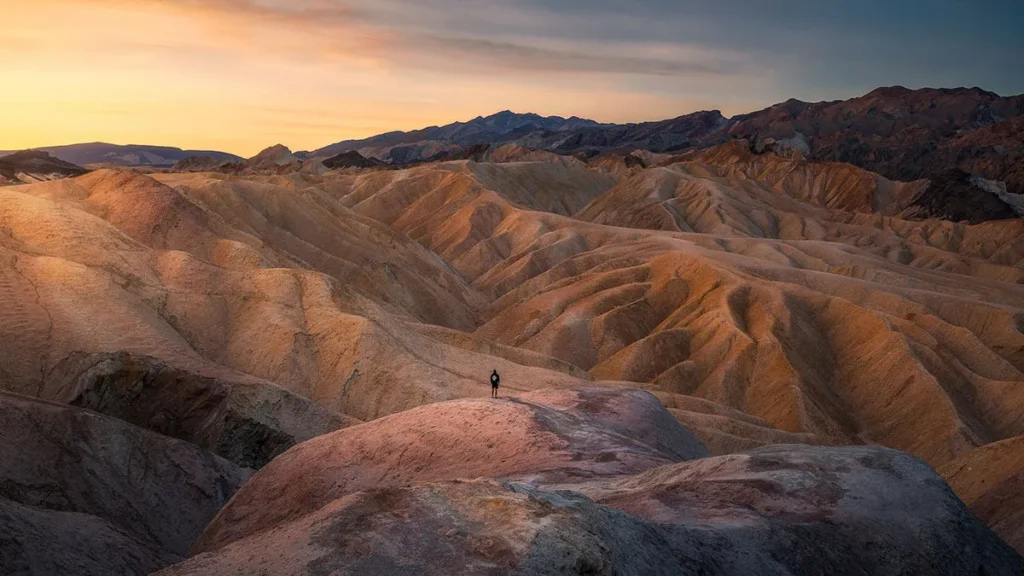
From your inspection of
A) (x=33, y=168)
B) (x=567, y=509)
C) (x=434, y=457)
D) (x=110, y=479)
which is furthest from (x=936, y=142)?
(x=567, y=509)

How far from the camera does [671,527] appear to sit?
11.8 metres

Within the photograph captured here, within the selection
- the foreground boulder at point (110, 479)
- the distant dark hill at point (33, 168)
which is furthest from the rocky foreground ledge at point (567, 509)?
the distant dark hill at point (33, 168)

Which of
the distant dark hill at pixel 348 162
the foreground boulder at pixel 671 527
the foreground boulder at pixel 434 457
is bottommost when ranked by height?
the foreground boulder at pixel 434 457

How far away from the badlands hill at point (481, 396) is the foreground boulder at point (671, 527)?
49mm

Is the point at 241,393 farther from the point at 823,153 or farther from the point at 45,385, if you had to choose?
the point at 823,153

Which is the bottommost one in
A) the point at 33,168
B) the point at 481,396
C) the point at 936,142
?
the point at 481,396

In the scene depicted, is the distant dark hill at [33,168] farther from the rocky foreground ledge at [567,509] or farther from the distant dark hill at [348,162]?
the rocky foreground ledge at [567,509]

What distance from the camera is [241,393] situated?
93.5 ft

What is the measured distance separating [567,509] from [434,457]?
7.77 meters

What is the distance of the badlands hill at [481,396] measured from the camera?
12000 millimetres

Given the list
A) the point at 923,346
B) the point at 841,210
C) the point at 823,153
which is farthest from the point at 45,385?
the point at 823,153

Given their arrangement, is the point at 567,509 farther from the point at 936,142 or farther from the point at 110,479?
the point at 936,142

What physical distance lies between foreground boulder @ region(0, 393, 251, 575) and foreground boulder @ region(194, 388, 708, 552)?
8.11 feet

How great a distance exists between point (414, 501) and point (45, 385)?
72.4ft
